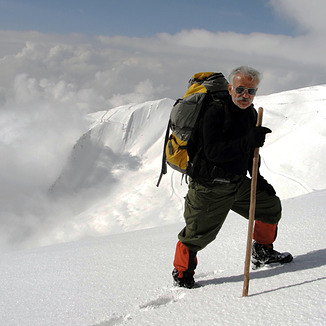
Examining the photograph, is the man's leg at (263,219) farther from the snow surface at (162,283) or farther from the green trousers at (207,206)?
the snow surface at (162,283)

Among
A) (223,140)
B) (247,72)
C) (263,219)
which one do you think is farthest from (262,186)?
(247,72)

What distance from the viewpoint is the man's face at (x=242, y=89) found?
93.3 inches

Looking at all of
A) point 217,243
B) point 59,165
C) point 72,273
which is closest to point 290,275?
point 217,243

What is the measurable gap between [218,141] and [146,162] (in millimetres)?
23358

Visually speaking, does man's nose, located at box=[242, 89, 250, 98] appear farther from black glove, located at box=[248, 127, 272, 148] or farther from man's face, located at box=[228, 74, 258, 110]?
black glove, located at box=[248, 127, 272, 148]

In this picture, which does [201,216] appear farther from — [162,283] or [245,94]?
[245,94]

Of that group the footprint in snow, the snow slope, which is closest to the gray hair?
the snow slope

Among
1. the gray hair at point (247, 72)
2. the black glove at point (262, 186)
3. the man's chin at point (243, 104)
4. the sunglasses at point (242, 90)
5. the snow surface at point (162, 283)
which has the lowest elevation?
the snow surface at point (162, 283)

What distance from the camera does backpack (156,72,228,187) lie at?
8.21 feet

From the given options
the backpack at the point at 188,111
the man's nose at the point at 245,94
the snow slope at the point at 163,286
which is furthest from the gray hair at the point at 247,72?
the snow slope at the point at 163,286

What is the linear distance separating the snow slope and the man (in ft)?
0.97

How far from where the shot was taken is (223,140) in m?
2.46

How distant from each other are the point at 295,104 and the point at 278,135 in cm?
303

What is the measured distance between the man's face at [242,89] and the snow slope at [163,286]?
4.62ft
